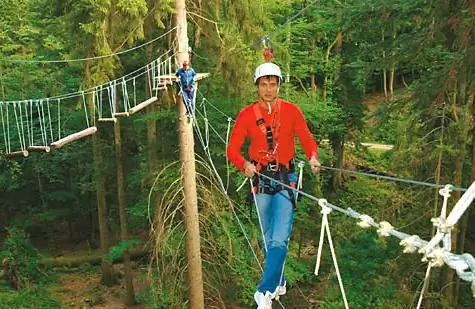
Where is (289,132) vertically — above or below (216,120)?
above

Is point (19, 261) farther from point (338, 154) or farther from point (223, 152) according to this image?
point (338, 154)

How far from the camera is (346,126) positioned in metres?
14.5

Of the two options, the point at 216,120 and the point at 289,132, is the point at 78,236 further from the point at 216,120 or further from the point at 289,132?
the point at 289,132

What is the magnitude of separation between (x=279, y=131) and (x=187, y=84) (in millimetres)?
2650

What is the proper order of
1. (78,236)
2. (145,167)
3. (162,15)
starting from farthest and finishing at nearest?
(78,236), (145,167), (162,15)

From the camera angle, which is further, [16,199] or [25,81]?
[16,199]

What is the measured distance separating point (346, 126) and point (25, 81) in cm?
921

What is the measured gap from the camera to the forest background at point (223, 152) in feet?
22.7

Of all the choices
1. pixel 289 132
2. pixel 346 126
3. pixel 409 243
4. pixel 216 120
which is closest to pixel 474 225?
pixel 346 126

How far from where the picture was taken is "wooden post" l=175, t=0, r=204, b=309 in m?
6.27

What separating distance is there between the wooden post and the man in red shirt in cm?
271

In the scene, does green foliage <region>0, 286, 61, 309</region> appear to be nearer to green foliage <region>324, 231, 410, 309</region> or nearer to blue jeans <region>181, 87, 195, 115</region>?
green foliage <region>324, 231, 410, 309</region>

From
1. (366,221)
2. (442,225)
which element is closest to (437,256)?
(442,225)

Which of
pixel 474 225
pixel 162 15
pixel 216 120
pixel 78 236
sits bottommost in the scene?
pixel 78 236
